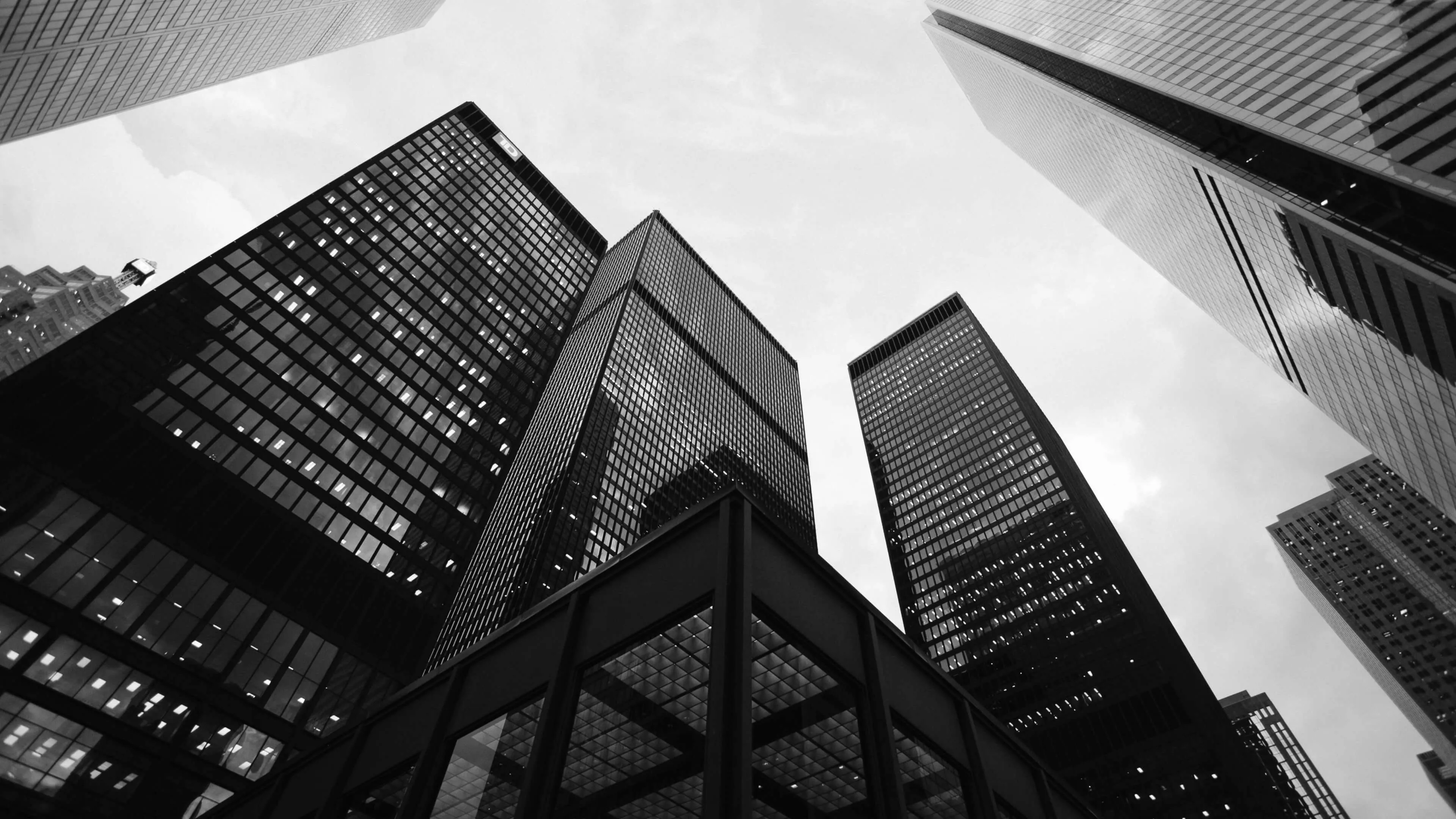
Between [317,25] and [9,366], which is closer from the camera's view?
[317,25]

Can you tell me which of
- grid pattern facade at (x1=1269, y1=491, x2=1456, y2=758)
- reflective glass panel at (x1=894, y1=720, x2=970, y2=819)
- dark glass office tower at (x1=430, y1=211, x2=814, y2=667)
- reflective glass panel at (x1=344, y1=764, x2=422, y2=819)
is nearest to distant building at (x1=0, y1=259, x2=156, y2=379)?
dark glass office tower at (x1=430, y1=211, x2=814, y2=667)

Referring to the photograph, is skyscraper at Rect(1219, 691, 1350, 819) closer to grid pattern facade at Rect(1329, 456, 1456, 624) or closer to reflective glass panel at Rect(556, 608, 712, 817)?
grid pattern facade at Rect(1329, 456, 1456, 624)

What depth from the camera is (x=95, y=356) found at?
54375 mm

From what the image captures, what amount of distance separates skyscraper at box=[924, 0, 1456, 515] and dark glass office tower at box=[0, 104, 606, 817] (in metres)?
77.7

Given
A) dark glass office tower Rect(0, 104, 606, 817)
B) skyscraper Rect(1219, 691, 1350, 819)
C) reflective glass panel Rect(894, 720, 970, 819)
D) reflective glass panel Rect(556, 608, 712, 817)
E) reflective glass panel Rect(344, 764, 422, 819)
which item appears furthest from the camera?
skyscraper Rect(1219, 691, 1350, 819)

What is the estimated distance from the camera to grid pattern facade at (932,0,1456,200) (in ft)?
145

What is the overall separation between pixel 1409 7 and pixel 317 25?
424ft

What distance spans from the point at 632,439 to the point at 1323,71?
96.0 meters

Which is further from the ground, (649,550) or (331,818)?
(649,550)

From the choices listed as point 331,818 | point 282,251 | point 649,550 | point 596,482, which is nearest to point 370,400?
point 282,251

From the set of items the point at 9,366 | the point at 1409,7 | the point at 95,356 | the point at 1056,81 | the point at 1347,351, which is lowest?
the point at 95,356

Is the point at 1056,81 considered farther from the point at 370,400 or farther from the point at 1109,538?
the point at 370,400

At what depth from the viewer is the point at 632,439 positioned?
121375 mm

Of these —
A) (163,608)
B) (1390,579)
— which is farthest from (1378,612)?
(163,608)
